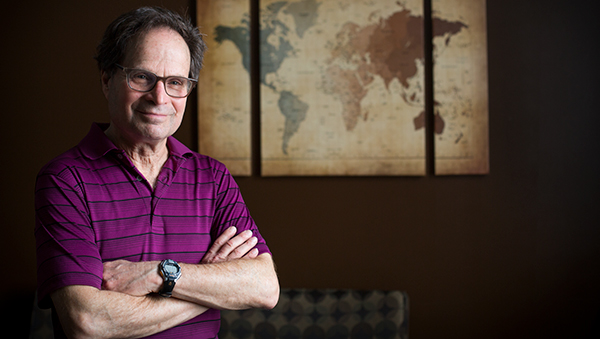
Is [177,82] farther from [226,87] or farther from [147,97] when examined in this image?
[226,87]

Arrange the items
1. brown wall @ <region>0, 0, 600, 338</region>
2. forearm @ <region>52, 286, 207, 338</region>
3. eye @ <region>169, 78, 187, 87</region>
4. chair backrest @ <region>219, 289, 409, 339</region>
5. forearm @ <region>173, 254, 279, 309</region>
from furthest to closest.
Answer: brown wall @ <region>0, 0, 600, 338</region>, chair backrest @ <region>219, 289, 409, 339</region>, eye @ <region>169, 78, 187, 87</region>, forearm @ <region>173, 254, 279, 309</region>, forearm @ <region>52, 286, 207, 338</region>

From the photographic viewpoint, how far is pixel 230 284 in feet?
4.25

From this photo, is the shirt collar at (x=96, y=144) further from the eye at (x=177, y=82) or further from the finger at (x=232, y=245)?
the finger at (x=232, y=245)

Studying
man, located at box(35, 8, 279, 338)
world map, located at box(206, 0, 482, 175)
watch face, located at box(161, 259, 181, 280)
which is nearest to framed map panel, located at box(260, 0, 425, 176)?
world map, located at box(206, 0, 482, 175)

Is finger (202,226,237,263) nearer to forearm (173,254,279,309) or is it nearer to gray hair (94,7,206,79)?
forearm (173,254,279,309)

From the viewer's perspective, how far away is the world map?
256cm

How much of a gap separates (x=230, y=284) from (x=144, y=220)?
326mm

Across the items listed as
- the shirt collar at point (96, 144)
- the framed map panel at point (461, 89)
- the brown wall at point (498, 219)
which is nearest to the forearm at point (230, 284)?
the shirt collar at point (96, 144)

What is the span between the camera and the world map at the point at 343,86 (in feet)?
8.41

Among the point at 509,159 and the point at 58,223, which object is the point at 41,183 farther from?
the point at 509,159

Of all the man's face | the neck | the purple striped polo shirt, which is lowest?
the purple striped polo shirt

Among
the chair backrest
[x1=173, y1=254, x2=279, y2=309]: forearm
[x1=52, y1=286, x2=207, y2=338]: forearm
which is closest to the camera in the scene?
[x1=52, y1=286, x2=207, y2=338]: forearm

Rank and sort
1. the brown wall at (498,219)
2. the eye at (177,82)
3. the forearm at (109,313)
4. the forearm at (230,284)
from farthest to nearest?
the brown wall at (498,219)
the eye at (177,82)
the forearm at (230,284)
the forearm at (109,313)

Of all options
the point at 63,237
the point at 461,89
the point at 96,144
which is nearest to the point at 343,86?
the point at 461,89
